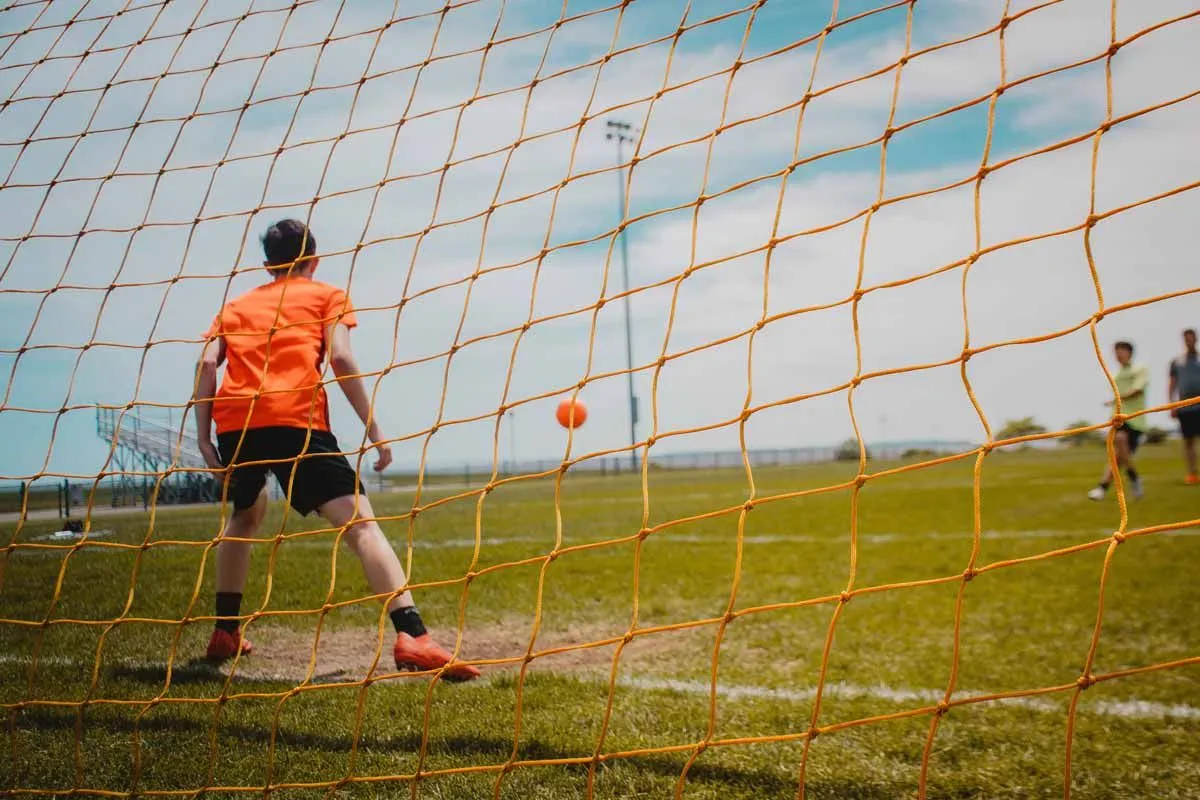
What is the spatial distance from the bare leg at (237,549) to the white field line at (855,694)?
1.04 feet

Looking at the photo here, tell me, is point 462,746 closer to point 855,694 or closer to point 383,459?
point 383,459

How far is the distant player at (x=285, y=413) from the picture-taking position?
2.94m

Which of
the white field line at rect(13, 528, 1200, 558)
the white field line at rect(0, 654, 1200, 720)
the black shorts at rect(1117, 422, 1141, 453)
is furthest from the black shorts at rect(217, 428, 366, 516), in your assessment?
the black shorts at rect(1117, 422, 1141, 453)

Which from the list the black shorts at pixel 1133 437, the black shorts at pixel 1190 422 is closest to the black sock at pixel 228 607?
the black shorts at pixel 1133 437

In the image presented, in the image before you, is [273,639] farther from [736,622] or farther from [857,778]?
[857,778]

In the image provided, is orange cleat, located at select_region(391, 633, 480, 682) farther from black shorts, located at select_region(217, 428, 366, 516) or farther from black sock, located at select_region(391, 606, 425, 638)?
black shorts, located at select_region(217, 428, 366, 516)

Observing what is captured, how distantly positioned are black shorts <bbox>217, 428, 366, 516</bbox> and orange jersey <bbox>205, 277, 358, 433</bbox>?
0.04m

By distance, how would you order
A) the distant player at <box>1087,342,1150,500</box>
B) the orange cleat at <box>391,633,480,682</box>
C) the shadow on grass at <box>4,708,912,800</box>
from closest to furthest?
1. the shadow on grass at <box>4,708,912,800</box>
2. the orange cleat at <box>391,633,480,682</box>
3. the distant player at <box>1087,342,1150,500</box>

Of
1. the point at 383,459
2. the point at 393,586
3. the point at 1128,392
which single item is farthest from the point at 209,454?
the point at 1128,392

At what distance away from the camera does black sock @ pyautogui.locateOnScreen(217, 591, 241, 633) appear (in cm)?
321

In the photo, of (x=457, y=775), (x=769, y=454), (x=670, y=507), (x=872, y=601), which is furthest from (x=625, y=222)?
(x=769, y=454)

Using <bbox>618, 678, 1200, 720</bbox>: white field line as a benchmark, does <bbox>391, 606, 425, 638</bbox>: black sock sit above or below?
above

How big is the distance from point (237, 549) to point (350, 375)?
86cm

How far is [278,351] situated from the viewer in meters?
3.07
